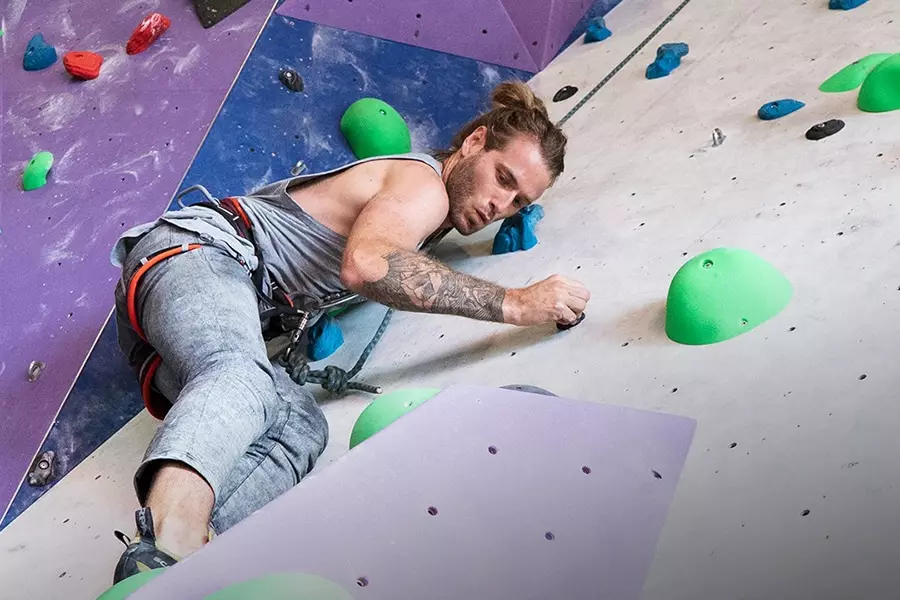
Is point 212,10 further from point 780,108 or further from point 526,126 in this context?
point 780,108

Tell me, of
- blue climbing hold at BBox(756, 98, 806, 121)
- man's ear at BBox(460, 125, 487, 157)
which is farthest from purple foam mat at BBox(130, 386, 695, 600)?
blue climbing hold at BBox(756, 98, 806, 121)

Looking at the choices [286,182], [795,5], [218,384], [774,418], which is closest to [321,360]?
[286,182]

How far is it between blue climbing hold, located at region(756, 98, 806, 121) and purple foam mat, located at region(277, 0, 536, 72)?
95 cm

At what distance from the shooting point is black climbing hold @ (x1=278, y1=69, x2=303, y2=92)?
266 cm

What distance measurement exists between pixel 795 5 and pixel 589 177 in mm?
923

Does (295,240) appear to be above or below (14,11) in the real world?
below

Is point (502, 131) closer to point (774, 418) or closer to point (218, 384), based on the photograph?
point (218, 384)

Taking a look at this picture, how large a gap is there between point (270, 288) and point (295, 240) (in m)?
0.12

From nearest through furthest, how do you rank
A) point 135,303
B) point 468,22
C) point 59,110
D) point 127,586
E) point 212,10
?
point 127,586 < point 135,303 < point 59,110 < point 212,10 < point 468,22

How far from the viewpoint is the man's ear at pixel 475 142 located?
2203 millimetres

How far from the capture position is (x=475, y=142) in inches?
87.7

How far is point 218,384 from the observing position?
1.66 metres

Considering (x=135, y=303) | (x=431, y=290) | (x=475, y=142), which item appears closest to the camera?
(x=431, y=290)

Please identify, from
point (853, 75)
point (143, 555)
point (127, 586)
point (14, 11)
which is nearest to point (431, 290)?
point (143, 555)
